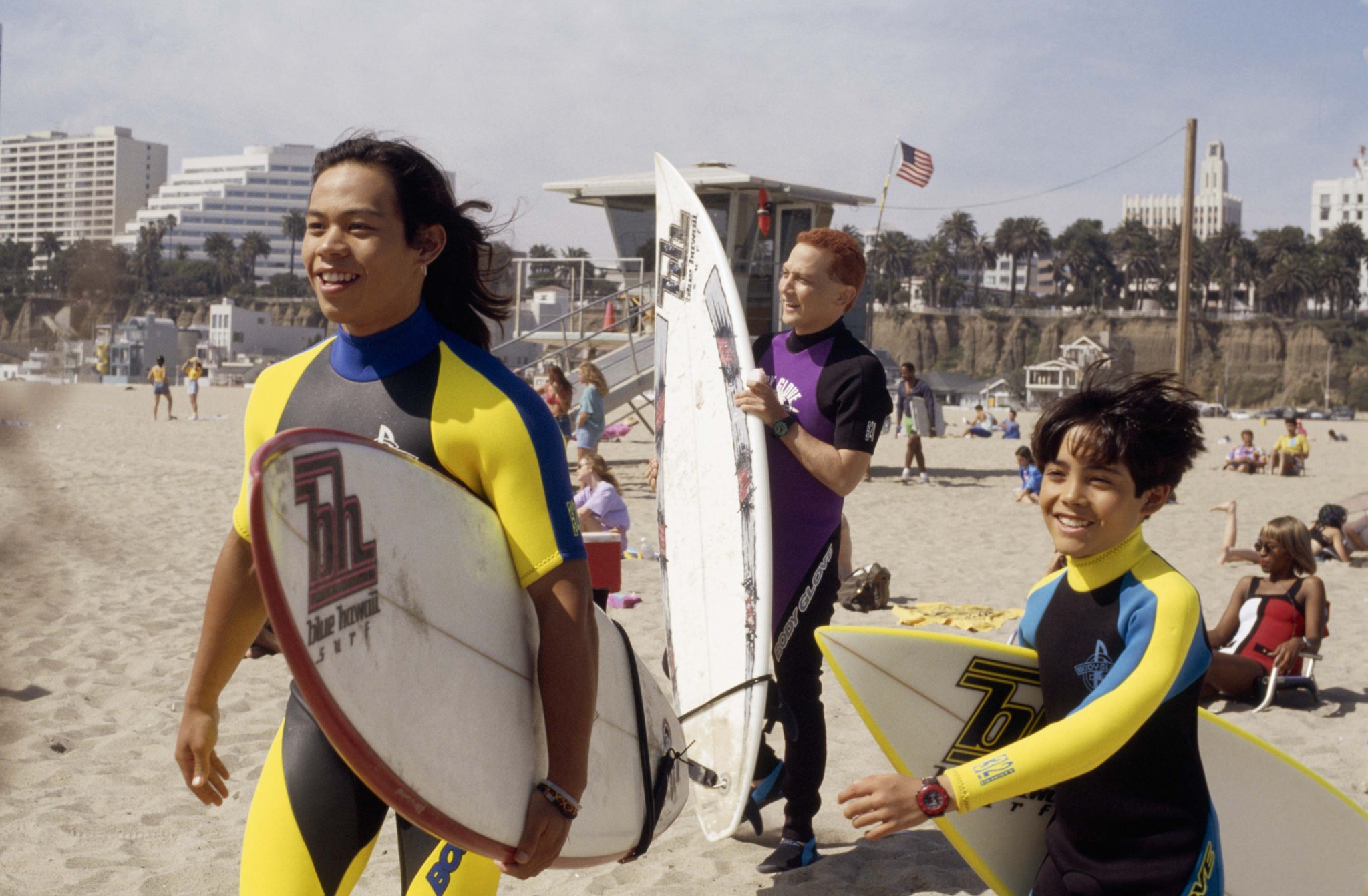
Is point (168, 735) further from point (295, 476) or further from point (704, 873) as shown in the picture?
point (295, 476)

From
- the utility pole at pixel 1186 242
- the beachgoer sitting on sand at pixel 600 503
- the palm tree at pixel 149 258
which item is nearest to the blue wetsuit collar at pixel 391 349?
the palm tree at pixel 149 258

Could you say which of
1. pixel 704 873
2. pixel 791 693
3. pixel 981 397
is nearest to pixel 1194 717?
pixel 791 693

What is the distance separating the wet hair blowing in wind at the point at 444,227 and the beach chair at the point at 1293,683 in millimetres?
4733

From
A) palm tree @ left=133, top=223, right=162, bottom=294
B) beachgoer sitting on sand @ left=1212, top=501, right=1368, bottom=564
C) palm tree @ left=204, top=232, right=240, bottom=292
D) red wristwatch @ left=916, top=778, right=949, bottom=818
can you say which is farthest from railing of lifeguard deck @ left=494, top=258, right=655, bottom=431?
palm tree @ left=133, top=223, right=162, bottom=294

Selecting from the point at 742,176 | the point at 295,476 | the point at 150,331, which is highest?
the point at 742,176

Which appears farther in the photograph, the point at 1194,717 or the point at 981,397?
the point at 981,397

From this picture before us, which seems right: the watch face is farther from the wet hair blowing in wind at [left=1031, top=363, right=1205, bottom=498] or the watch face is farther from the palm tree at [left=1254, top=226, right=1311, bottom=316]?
the palm tree at [left=1254, top=226, right=1311, bottom=316]

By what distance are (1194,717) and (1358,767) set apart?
3235 mm

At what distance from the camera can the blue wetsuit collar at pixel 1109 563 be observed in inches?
82.7

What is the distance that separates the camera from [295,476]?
4.67 feet

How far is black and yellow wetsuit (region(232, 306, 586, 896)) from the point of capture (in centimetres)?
171

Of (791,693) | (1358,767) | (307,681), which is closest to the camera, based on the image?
(307,681)

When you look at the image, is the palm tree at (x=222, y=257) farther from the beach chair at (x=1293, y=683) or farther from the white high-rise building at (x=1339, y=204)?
the white high-rise building at (x=1339, y=204)

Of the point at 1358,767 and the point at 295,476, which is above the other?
the point at 295,476
